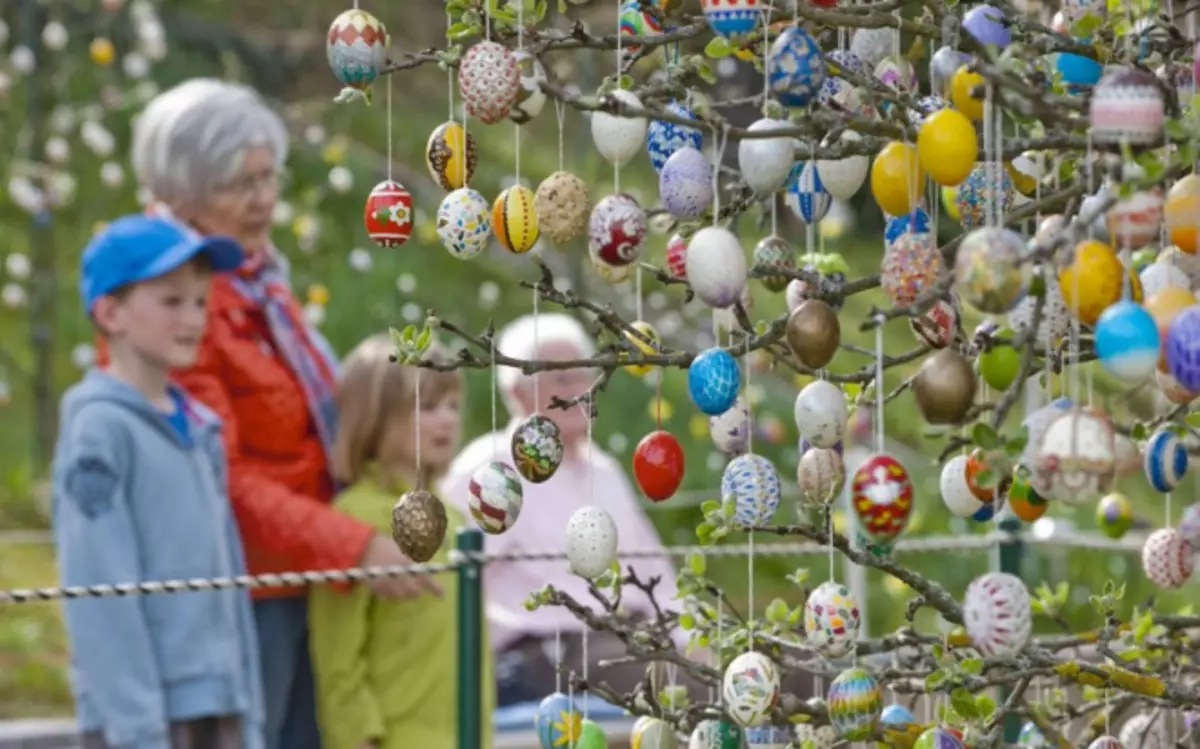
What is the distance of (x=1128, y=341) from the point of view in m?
1.40

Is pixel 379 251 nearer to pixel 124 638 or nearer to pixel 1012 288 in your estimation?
pixel 124 638

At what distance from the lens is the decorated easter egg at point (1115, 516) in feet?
8.50

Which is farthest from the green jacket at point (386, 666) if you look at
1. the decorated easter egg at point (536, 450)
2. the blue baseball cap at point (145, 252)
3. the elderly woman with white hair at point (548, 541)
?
the decorated easter egg at point (536, 450)

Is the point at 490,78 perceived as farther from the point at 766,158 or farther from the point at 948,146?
the point at 948,146

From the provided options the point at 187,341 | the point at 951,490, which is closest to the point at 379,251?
the point at 187,341

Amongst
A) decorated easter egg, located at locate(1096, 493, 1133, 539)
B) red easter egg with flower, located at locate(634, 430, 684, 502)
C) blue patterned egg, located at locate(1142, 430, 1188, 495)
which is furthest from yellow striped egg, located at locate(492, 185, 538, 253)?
decorated easter egg, located at locate(1096, 493, 1133, 539)

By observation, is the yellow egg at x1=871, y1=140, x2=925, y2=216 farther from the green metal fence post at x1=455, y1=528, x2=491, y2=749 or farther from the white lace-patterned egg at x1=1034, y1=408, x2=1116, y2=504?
the green metal fence post at x1=455, y1=528, x2=491, y2=749

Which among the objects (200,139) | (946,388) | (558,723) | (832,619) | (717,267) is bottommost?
(558,723)

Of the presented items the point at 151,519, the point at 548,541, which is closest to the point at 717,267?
the point at 151,519

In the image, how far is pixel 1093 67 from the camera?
1.84 m

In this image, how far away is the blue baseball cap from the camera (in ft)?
12.0

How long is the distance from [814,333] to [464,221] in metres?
0.38

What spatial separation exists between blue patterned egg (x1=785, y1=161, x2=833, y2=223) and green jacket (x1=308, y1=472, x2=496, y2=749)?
6.35ft

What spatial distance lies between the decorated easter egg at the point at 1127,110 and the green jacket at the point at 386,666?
8.05 ft
